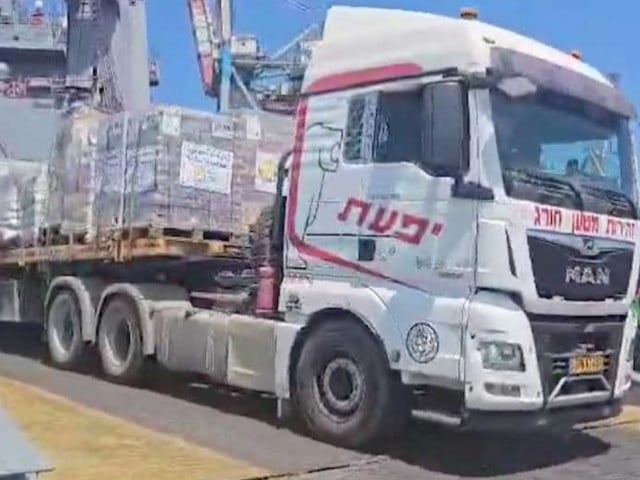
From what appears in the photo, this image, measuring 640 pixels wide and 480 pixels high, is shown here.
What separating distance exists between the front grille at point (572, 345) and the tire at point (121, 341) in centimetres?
483

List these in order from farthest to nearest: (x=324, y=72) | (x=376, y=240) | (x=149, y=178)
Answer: (x=149, y=178), (x=324, y=72), (x=376, y=240)

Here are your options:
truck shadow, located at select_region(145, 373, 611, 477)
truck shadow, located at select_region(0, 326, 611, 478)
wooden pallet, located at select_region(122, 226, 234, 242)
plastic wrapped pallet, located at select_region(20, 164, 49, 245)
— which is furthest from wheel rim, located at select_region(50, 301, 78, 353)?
truck shadow, located at select_region(145, 373, 611, 477)

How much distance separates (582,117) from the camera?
845 cm

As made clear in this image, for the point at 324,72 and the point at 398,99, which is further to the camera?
the point at 324,72

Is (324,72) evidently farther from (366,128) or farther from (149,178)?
(149,178)

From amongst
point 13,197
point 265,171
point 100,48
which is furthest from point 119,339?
point 100,48

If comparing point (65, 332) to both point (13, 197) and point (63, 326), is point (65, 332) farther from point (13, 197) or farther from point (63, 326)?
point (13, 197)

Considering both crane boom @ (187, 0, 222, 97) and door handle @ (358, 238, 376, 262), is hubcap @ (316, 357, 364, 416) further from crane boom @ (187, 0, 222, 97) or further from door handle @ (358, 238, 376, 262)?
crane boom @ (187, 0, 222, 97)

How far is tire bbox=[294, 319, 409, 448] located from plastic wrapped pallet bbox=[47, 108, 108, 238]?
397 cm

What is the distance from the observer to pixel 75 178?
11930mm

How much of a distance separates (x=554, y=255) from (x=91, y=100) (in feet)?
75.4

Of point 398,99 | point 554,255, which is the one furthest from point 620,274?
point 398,99

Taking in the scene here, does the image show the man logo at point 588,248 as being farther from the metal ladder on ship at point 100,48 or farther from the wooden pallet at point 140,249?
the metal ladder on ship at point 100,48

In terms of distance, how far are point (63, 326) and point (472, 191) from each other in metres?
6.51
